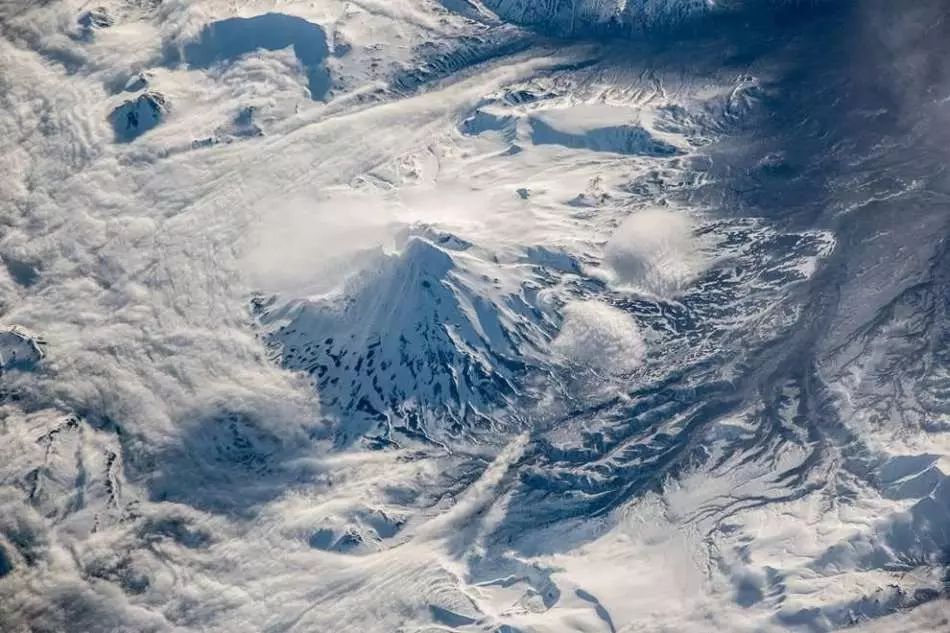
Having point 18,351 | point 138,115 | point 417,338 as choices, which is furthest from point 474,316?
point 138,115

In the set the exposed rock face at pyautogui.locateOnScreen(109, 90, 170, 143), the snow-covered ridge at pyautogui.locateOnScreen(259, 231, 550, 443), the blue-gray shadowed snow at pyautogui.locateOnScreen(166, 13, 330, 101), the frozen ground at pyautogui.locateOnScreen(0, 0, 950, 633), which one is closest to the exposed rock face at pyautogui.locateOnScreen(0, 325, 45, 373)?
the frozen ground at pyautogui.locateOnScreen(0, 0, 950, 633)

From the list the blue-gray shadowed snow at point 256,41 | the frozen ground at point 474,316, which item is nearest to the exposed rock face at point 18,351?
the frozen ground at point 474,316

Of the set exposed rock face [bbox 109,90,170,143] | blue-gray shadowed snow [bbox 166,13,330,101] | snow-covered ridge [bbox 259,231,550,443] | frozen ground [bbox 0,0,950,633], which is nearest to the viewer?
frozen ground [bbox 0,0,950,633]

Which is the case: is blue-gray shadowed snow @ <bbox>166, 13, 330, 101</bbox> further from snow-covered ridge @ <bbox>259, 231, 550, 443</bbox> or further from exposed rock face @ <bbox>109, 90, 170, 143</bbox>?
snow-covered ridge @ <bbox>259, 231, 550, 443</bbox>

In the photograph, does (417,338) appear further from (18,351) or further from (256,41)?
(256,41)

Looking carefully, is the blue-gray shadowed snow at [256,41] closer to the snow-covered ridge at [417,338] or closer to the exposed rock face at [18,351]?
the snow-covered ridge at [417,338]
